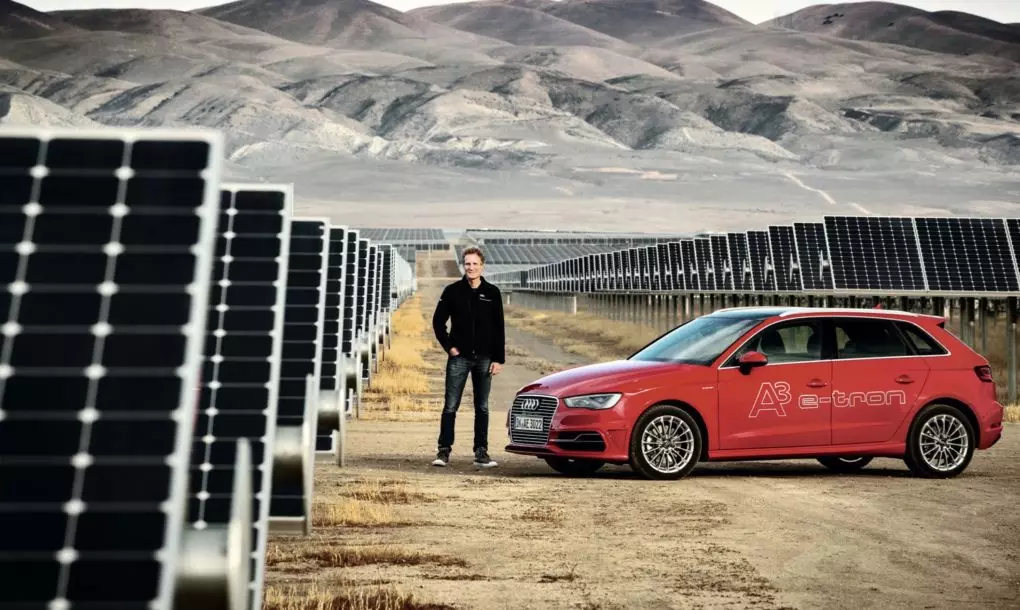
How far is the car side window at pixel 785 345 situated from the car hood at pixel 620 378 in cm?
61

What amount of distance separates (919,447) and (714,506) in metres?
3.37

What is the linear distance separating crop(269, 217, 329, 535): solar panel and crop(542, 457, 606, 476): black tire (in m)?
3.75

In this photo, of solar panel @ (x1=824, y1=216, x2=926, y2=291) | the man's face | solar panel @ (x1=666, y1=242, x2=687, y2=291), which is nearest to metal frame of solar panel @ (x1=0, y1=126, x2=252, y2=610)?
the man's face

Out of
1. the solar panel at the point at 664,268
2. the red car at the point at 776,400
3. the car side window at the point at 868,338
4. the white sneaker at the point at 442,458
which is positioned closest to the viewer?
the red car at the point at 776,400

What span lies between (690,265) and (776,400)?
1956 inches

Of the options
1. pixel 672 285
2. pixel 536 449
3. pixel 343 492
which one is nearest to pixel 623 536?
pixel 343 492

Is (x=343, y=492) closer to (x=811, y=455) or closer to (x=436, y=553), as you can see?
(x=436, y=553)

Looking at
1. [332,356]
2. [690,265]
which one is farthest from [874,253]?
[332,356]

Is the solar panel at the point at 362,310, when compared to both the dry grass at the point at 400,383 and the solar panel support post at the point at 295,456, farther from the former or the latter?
the solar panel support post at the point at 295,456

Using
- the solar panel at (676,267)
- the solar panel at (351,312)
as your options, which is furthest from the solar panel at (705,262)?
the solar panel at (351,312)

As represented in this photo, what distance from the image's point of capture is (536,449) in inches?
635

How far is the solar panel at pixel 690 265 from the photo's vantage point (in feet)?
208

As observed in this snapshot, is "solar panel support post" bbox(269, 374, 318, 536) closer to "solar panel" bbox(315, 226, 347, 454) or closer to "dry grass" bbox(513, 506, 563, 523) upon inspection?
"solar panel" bbox(315, 226, 347, 454)

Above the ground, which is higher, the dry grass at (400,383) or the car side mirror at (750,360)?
the dry grass at (400,383)
